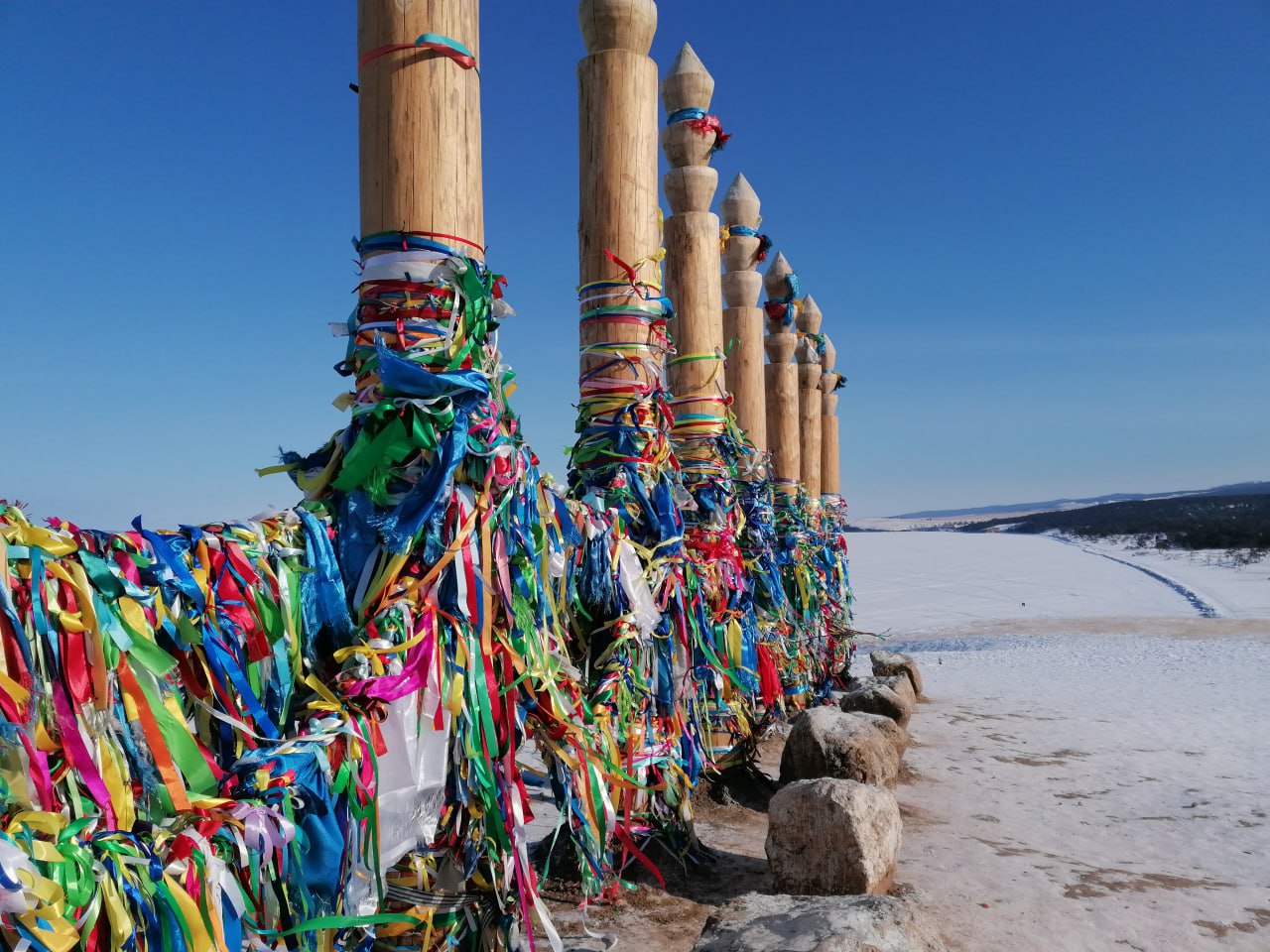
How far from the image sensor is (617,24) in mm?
3510

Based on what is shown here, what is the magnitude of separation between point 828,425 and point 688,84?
25.8ft

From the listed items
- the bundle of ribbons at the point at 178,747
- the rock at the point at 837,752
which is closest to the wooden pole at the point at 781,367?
the rock at the point at 837,752

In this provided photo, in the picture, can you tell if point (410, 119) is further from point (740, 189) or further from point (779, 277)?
point (779, 277)

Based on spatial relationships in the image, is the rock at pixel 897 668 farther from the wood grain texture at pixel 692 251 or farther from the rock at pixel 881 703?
the wood grain texture at pixel 692 251

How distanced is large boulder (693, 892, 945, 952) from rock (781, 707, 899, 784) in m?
2.35

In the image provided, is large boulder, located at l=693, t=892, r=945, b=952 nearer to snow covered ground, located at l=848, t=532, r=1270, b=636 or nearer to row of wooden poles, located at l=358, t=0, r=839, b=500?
row of wooden poles, located at l=358, t=0, r=839, b=500

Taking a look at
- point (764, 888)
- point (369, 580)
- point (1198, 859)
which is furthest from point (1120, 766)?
point (369, 580)

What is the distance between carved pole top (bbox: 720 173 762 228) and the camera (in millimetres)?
6543

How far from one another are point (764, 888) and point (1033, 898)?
1.13 m

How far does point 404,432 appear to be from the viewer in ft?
6.85

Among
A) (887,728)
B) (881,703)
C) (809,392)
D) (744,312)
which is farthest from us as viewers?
(809,392)

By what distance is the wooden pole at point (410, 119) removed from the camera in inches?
86.8

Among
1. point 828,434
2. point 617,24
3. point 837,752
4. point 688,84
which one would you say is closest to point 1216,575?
point 828,434

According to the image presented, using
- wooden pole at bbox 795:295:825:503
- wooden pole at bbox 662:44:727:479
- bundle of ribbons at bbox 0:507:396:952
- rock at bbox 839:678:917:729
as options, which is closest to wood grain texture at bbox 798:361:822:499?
wooden pole at bbox 795:295:825:503
